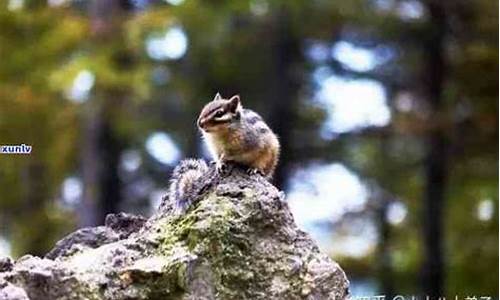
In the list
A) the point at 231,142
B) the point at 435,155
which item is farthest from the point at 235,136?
the point at 435,155

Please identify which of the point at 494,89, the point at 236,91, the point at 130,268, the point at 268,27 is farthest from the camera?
the point at 494,89

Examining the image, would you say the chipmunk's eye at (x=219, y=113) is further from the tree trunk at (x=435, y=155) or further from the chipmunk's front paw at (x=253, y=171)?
the tree trunk at (x=435, y=155)

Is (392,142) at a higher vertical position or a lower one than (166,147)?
higher

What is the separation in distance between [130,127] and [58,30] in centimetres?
34

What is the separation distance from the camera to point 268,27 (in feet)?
9.17

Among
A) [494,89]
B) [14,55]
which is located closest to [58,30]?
[14,55]

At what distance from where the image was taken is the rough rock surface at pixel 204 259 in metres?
1.26

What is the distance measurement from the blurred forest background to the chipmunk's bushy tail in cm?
61

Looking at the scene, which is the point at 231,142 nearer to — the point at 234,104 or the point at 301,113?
the point at 234,104

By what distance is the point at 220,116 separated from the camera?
1.57 meters

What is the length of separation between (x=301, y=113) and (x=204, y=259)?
4.80 feet

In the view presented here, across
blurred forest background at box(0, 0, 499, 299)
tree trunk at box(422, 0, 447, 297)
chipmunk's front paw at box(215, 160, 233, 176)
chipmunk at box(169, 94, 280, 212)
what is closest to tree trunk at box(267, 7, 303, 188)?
blurred forest background at box(0, 0, 499, 299)

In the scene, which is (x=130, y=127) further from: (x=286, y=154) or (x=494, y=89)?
(x=494, y=89)

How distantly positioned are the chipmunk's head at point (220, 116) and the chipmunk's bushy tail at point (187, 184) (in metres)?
0.07
